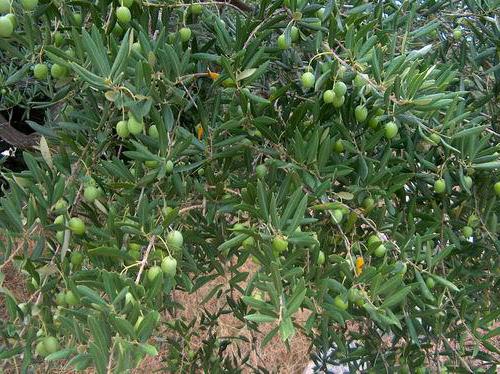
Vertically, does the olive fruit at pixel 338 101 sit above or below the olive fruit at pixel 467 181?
above

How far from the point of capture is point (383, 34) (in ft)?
4.37

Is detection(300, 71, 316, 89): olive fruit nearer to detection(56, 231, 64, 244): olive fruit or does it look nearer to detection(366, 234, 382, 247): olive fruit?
detection(366, 234, 382, 247): olive fruit

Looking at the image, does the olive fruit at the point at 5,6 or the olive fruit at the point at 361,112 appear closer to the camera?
the olive fruit at the point at 5,6

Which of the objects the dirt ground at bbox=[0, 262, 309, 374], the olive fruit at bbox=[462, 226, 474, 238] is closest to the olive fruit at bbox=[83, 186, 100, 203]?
the olive fruit at bbox=[462, 226, 474, 238]

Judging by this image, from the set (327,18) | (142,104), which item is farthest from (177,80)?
(327,18)

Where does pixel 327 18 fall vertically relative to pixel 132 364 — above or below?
above

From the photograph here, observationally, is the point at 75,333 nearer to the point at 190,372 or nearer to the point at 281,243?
the point at 281,243

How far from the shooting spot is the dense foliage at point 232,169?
1.07m

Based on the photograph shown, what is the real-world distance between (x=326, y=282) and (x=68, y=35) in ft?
2.39

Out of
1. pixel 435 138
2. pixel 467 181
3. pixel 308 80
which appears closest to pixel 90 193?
pixel 308 80

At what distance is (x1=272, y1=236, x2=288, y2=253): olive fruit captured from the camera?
3.47 feet

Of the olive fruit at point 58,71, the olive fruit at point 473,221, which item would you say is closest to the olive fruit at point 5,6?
the olive fruit at point 58,71

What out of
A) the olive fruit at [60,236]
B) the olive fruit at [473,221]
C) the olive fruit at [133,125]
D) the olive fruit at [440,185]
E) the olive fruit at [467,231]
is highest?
the olive fruit at [133,125]

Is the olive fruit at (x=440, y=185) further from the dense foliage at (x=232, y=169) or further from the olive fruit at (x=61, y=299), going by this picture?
the olive fruit at (x=61, y=299)
